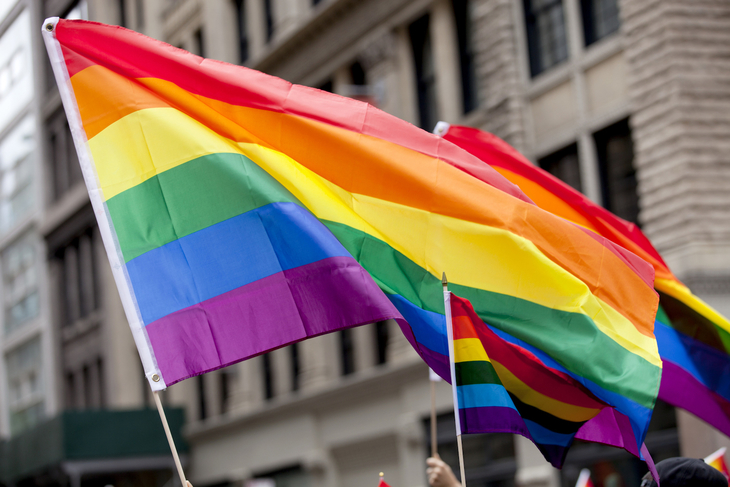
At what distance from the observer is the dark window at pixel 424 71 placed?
20.8m

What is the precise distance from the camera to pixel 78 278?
35531 millimetres

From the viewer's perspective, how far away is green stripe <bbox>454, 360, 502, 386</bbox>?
4.79 meters

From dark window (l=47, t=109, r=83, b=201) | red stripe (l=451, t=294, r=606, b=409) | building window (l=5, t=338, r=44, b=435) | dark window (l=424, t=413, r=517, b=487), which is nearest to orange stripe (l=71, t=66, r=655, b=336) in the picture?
red stripe (l=451, t=294, r=606, b=409)

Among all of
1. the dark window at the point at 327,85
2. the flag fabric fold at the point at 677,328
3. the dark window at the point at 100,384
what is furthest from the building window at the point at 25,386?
the flag fabric fold at the point at 677,328

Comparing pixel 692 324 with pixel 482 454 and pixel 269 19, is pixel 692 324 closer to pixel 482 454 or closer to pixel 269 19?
pixel 482 454

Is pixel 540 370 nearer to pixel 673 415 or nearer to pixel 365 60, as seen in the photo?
pixel 673 415

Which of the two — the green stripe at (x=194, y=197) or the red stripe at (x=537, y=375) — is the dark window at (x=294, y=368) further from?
the red stripe at (x=537, y=375)

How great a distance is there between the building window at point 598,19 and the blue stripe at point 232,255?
38.6ft

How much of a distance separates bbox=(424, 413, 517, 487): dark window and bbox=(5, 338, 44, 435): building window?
2215cm

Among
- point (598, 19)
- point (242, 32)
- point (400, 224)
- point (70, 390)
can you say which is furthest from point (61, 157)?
point (400, 224)

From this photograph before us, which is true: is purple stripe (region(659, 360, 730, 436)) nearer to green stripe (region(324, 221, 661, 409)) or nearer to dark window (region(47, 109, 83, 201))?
green stripe (region(324, 221, 661, 409))

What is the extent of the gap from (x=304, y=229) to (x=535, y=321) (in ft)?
4.22

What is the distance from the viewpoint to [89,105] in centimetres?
540

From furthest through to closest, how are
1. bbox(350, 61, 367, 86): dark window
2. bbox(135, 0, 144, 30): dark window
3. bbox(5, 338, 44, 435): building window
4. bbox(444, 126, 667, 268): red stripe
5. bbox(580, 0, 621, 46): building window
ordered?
bbox(5, 338, 44, 435): building window, bbox(135, 0, 144, 30): dark window, bbox(350, 61, 367, 86): dark window, bbox(580, 0, 621, 46): building window, bbox(444, 126, 667, 268): red stripe
